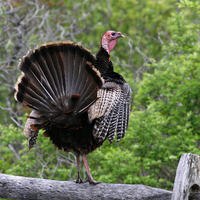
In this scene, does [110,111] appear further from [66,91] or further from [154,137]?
[154,137]

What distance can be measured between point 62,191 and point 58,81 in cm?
121

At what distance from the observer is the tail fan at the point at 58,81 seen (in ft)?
11.3

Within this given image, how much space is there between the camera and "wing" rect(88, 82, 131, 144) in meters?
3.68

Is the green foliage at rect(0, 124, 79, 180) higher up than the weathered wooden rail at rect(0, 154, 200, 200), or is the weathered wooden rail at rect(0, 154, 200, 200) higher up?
the green foliage at rect(0, 124, 79, 180)

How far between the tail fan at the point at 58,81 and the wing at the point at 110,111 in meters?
0.17

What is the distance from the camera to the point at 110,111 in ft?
12.6

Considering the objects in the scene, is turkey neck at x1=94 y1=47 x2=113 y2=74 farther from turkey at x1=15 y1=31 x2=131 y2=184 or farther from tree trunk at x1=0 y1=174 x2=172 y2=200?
tree trunk at x1=0 y1=174 x2=172 y2=200

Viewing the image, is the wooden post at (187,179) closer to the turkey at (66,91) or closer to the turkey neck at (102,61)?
the turkey at (66,91)

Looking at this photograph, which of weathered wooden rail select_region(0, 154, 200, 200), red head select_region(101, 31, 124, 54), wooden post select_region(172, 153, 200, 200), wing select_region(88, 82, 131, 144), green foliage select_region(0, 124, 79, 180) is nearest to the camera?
wooden post select_region(172, 153, 200, 200)

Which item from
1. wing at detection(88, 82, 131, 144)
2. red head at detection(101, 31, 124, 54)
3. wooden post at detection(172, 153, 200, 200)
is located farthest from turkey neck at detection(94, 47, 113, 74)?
wooden post at detection(172, 153, 200, 200)

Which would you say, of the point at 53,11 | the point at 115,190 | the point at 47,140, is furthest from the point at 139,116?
the point at 53,11

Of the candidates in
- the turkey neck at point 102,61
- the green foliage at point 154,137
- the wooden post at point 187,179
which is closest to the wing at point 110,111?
the turkey neck at point 102,61

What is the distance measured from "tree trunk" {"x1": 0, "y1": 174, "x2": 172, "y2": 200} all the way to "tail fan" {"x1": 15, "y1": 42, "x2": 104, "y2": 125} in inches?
28.7

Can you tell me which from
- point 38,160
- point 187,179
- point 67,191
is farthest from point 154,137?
point 187,179
